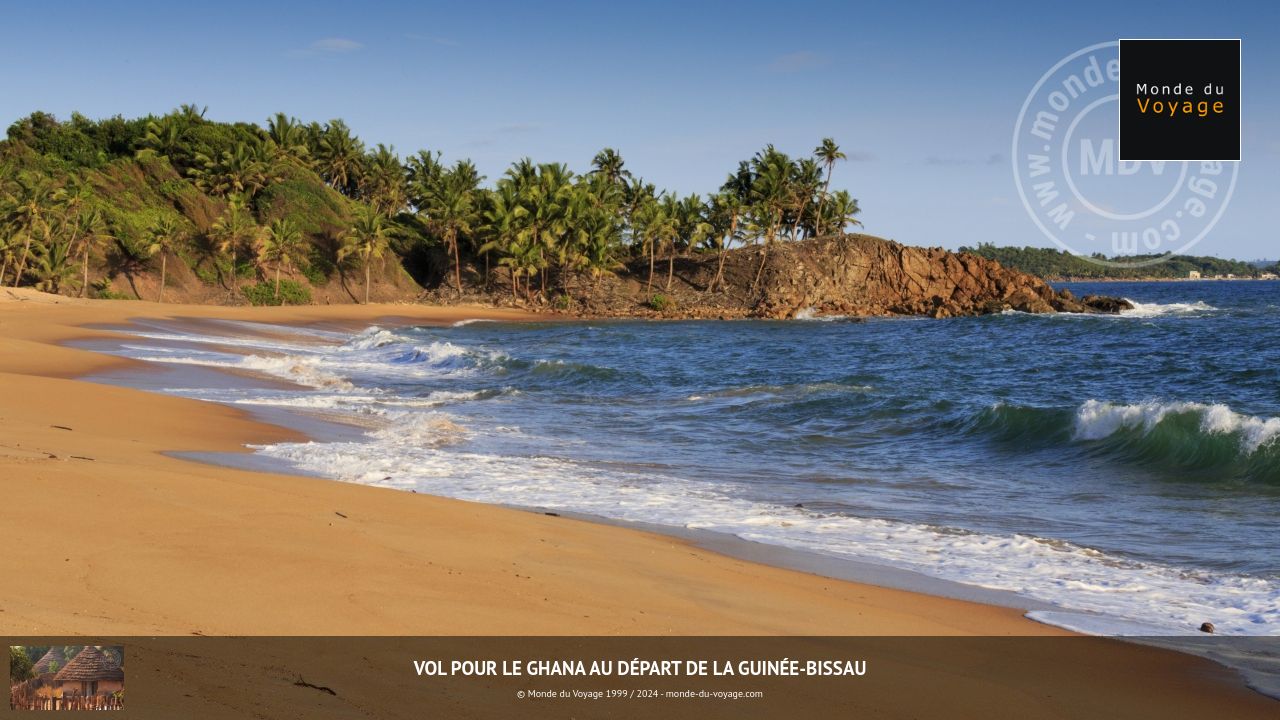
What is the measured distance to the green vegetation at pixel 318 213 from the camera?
2418 inches

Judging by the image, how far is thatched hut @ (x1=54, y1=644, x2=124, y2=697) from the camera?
387 centimetres

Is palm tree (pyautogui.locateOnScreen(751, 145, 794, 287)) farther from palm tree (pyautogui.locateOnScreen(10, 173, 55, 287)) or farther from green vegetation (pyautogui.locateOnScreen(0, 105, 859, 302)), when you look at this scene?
palm tree (pyautogui.locateOnScreen(10, 173, 55, 287))

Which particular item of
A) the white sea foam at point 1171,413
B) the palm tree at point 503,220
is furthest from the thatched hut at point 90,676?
the palm tree at point 503,220

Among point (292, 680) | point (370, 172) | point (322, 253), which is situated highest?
point (370, 172)

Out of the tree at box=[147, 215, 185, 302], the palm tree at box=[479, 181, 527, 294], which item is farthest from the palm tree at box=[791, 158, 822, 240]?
the tree at box=[147, 215, 185, 302]

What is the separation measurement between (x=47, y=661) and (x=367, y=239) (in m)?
69.0

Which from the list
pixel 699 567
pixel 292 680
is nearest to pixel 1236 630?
pixel 699 567

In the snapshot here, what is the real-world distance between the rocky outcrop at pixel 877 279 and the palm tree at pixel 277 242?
114ft

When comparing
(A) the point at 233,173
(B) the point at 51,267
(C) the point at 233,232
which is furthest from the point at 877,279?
(B) the point at 51,267

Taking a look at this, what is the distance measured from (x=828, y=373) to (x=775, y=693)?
25.3 m

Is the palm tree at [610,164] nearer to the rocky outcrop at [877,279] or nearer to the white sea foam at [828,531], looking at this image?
the rocky outcrop at [877,279]

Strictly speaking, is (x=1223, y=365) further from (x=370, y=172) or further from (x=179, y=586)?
(x=370, y=172)

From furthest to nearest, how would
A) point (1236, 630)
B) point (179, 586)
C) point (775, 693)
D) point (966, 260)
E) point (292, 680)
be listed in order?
point (966, 260)
point (1236, 630)
point (179, 586)
point (775, 693)
point (292, 680)

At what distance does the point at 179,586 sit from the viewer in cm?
545
